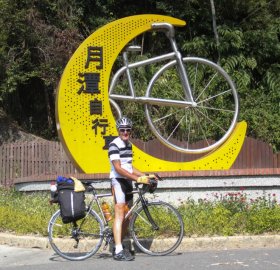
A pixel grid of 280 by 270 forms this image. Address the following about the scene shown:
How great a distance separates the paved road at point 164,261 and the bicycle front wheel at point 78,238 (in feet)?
0.42

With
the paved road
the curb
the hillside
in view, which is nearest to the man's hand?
the paved road

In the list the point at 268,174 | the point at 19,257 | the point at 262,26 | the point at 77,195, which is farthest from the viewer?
the point at 262,26

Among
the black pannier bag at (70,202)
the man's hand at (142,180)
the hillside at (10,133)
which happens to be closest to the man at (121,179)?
the man's hand at (142,180)

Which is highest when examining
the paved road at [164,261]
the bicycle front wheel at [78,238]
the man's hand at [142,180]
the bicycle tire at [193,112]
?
the bicycle tire at [193,112]

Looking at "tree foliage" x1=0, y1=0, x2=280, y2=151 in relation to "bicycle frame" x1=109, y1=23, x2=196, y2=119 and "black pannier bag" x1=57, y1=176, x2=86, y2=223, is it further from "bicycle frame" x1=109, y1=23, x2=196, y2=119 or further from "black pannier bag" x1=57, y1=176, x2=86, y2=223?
"black pannier bag" x1=57, y1=176, x2=86, y2=223

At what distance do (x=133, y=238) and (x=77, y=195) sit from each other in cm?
90

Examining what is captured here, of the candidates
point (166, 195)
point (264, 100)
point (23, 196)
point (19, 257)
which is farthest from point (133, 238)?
point (264, 100)

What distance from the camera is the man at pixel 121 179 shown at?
7746mm

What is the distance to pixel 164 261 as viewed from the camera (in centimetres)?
762

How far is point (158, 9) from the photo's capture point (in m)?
20.7

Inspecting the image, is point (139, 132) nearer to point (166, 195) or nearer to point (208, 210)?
point (166, 195)

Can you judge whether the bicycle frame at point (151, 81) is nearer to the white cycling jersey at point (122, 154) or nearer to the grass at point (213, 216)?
the grass at point (213, 216)

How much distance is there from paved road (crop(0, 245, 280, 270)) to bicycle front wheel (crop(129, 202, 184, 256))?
0.51 feet

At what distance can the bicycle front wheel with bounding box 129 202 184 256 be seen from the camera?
7992mm
